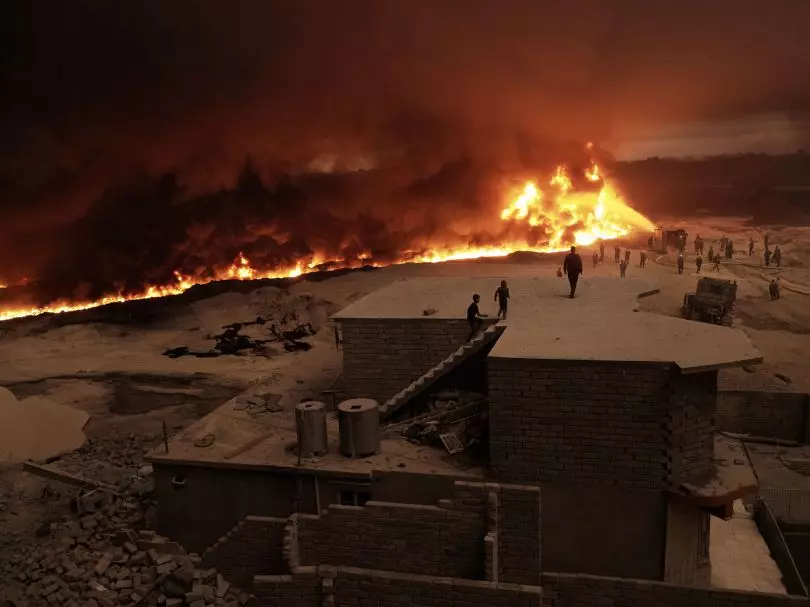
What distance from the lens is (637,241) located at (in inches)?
1900

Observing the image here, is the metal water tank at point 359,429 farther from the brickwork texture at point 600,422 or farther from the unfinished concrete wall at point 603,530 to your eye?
the unfinished concrete wall at point 603,530

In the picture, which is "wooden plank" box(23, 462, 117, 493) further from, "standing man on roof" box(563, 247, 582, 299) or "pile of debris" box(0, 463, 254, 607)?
"standing man on roof" box(563, 247, 582, 299)

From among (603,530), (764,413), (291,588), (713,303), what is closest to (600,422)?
(603,530)

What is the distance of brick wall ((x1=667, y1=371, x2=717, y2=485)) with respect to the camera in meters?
11.2

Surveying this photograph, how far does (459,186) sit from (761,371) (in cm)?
2644

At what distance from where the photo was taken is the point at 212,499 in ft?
44.5

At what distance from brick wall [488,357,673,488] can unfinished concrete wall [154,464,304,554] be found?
4.11 m

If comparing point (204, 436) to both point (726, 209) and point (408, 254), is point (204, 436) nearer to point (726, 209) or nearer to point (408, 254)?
point (408, 254)

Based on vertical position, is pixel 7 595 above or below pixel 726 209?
below

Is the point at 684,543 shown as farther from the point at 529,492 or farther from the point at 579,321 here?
the point at 579,321

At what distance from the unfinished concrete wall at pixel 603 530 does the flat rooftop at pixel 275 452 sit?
1582 millimetres

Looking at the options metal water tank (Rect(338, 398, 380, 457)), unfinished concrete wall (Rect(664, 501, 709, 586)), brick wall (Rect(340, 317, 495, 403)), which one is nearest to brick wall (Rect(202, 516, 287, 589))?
metal water tank (Rect(338, 398, 380, 457))

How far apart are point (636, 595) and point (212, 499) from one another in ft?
26.4

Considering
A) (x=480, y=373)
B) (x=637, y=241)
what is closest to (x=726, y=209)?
(x=637, y=241)
